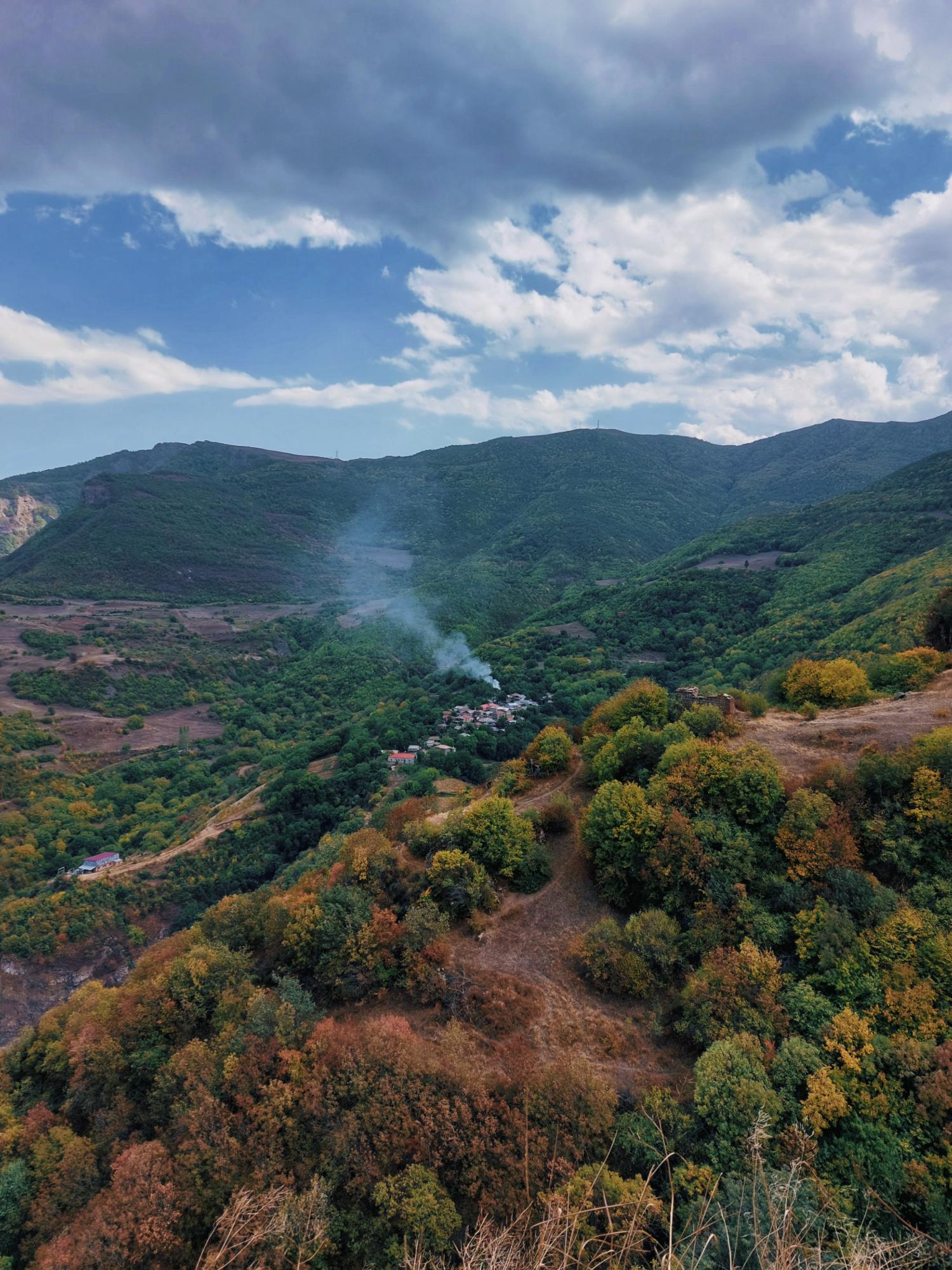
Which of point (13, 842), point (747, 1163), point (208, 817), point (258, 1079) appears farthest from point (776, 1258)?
point (13, 842)

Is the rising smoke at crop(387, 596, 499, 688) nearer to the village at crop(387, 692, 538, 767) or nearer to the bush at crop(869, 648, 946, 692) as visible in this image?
the village at crop(387, 692, 538, 767)

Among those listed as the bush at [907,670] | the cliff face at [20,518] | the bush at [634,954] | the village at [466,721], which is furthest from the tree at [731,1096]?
the cliff face at [20,518]

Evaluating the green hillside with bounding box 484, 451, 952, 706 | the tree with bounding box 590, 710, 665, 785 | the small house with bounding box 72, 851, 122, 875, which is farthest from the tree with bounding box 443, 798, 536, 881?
the small house with bounding box 72, 851, 122, 875

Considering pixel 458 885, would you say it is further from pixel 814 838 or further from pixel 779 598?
pixel 779 598

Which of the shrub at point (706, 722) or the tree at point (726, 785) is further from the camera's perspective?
the shrub at point (706, 722)

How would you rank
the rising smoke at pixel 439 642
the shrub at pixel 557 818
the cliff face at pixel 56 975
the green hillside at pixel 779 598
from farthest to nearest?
the rising smoke at pixel 439 642 < the green hillside at pixel 779 598 < the cliff face at pixel 56 975 < the shrub at pixel 557 818

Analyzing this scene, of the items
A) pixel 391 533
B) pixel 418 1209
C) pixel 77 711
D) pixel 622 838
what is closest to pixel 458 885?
pixel 622 838

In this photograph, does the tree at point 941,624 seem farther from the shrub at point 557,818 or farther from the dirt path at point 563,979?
the dirt path at point 563,979

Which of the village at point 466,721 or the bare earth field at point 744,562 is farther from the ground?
the bare earth field at point 744,562
